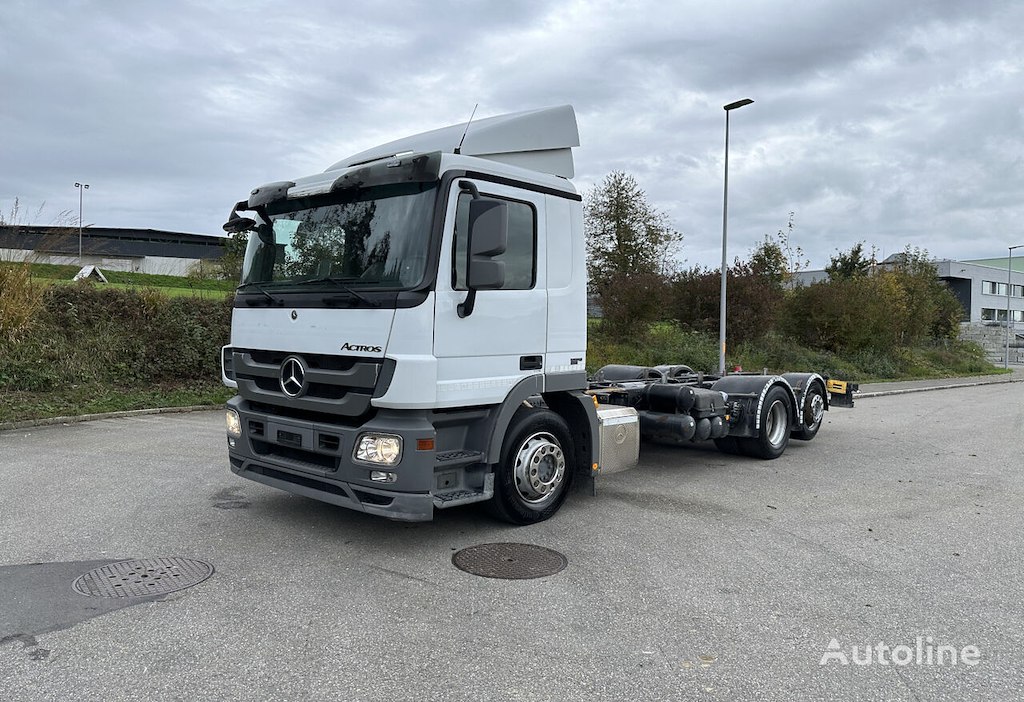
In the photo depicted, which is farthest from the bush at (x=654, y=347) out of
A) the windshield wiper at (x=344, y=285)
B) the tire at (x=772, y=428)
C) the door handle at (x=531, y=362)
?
the windshield wiper at (x=344, y=285)

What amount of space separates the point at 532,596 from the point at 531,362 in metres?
1.93

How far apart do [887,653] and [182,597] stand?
3913 mm

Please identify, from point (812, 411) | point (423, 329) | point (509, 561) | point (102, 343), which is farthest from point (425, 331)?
point (102, 343)

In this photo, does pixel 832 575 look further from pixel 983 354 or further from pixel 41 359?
pixel 983 354

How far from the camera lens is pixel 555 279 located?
609 cm

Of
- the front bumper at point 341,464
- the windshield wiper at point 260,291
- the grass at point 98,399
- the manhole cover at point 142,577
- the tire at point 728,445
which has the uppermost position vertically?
the windshield wiper at point 260,291

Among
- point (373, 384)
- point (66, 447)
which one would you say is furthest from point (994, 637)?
point (66, 447)

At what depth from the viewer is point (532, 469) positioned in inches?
234

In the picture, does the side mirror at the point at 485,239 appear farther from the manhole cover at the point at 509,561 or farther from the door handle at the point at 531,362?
the manhole cover at the point at 509,561

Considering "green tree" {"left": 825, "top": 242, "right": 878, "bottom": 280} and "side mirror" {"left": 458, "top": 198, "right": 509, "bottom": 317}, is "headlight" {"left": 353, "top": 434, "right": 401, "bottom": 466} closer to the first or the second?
"side mirror" {"left": 458, "top": 198, "right": 509, "bottom": 317}

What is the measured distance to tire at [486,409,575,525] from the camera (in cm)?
581

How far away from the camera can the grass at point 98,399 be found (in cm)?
1135

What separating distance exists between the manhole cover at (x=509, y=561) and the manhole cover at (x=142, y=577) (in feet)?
5.59

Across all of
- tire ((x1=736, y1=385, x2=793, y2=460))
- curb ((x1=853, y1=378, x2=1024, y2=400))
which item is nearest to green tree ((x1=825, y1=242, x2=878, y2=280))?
curb ((x1=853, y1=378, x2=1024, y2=400))
